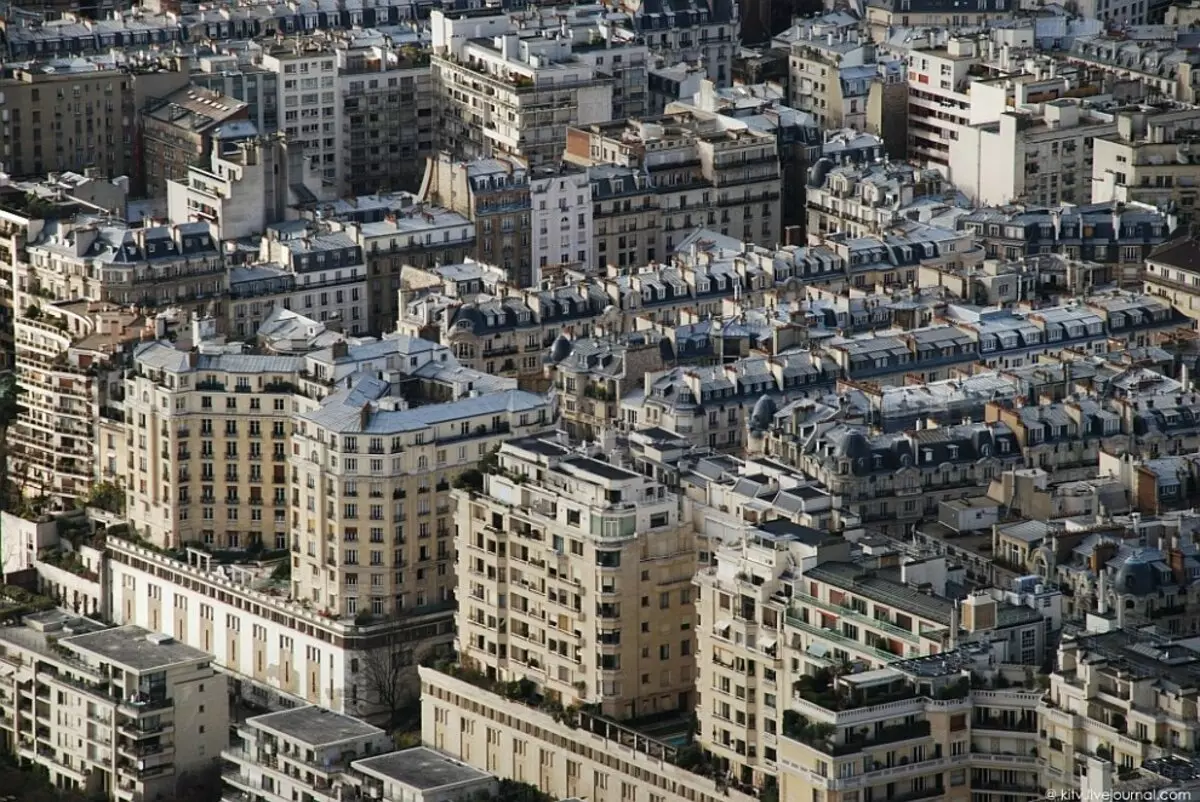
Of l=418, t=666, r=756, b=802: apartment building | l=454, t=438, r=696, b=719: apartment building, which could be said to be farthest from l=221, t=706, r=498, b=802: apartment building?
l=454, t=438, r=696, b=719: apartment building

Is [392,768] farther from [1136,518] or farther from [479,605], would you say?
[1136,518]

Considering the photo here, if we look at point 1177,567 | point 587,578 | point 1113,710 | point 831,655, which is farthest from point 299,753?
point 1113,710

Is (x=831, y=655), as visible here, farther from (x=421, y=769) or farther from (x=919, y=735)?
(x=421, y=769)

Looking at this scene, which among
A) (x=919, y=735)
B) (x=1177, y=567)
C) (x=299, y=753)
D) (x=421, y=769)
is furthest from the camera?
(x=299, y=753)

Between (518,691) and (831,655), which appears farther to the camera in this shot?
(518,691)

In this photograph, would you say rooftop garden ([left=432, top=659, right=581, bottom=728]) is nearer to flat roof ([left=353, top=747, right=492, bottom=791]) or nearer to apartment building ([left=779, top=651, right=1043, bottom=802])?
flat roof ([left=353, top=747, right=492, bottom=791])

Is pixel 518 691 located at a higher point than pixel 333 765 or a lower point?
higher

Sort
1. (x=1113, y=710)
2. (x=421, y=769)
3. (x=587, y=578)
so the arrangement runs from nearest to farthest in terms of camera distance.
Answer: (x=1113, y=710) < (x=587, y=578) < (x=421, y=769)
